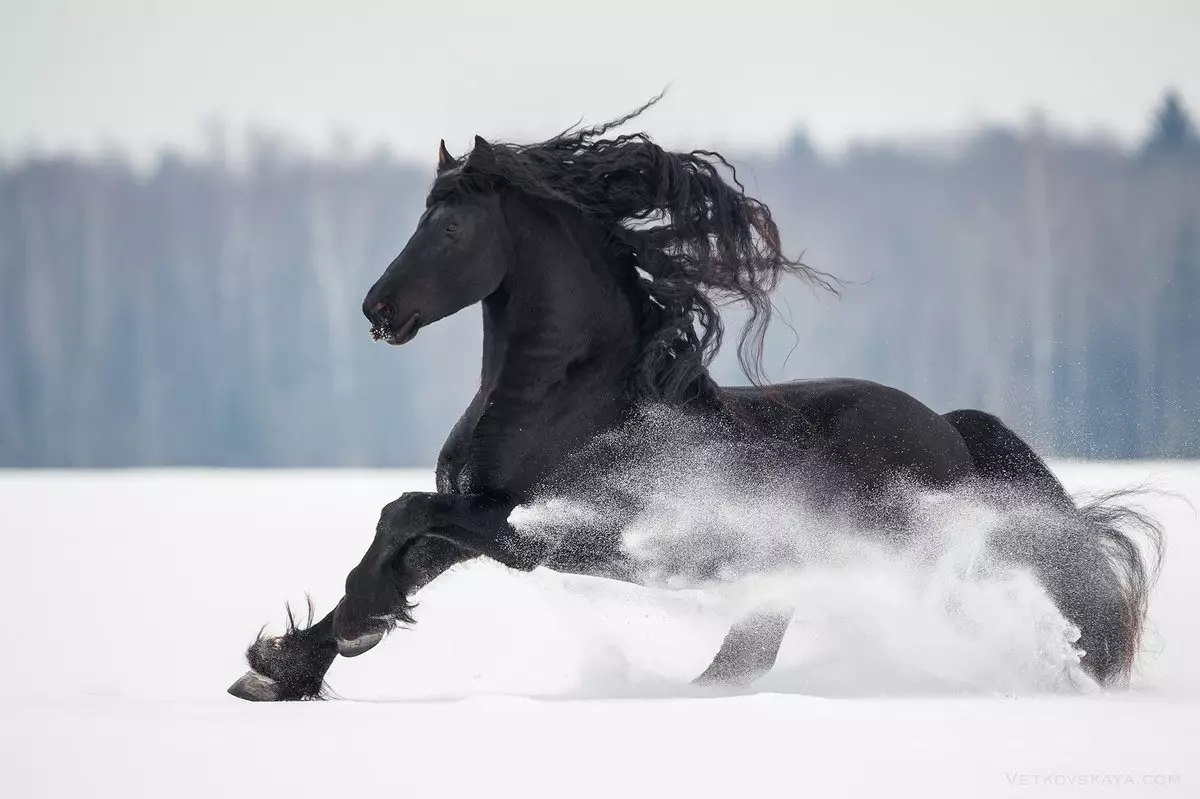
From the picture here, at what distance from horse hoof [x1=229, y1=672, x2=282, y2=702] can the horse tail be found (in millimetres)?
2332

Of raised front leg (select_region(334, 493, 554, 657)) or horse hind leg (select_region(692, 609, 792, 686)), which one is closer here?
raised front leg (select_region(334, 493, 554, 657))

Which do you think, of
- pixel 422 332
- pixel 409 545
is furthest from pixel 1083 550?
pixel 422 332

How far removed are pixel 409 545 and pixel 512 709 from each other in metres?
0.59

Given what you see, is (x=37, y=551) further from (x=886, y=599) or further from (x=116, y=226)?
(x=116, y=226)

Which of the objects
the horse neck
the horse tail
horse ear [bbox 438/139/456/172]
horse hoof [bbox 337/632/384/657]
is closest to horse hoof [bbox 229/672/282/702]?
horse hoof [bbox 337/632/384/657]

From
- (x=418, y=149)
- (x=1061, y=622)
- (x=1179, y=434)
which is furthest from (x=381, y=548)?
(x=418, y=149)

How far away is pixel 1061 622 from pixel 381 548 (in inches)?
83.6

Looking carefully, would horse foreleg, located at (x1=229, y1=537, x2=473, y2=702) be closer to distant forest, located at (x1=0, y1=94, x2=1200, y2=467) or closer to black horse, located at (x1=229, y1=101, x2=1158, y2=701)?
black horse, located at (x1=229, y1=101, x2=1158, y2=701)

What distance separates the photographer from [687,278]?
426 cm

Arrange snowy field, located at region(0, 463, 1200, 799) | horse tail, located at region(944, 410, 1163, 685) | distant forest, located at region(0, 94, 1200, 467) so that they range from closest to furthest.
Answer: snowy field, located at region(0, 463, 1200, 799)
horse tail, located at region(944, 410, 1163, 685)
distant forest, located at region(0, 94, 1200, 467)

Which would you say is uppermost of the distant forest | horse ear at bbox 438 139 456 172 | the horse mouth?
horse ear at bbox 438 139 456 172

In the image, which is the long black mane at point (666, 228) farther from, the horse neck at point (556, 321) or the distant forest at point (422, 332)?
the distant forest at point (422, 332)

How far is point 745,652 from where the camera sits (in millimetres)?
4633

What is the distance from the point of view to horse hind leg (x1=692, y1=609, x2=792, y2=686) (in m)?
4.61
